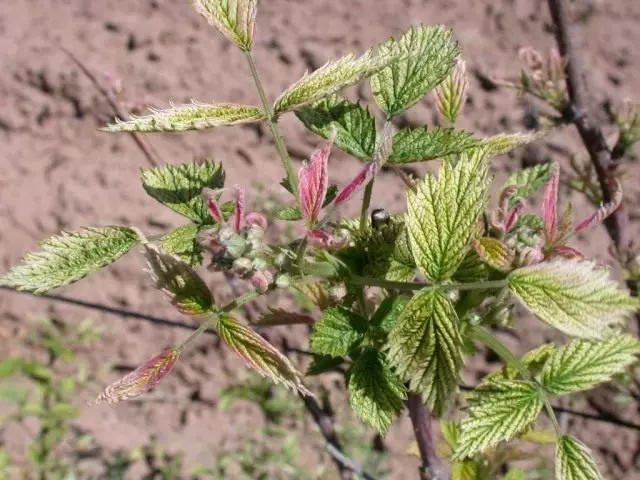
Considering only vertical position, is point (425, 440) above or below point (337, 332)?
below

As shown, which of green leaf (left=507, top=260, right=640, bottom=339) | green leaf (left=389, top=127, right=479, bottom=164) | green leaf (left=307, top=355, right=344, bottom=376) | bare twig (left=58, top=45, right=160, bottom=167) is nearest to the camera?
green leaf (left=507, top=260, right=640, bottom=339)

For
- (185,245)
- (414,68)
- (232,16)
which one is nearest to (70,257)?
(185,245)

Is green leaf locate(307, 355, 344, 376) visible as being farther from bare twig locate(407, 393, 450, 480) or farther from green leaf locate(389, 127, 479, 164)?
green leaf locate(389, 127, 479, 164)

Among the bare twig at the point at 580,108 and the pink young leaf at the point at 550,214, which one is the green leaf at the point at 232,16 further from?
the bare twig at the point at 580,108

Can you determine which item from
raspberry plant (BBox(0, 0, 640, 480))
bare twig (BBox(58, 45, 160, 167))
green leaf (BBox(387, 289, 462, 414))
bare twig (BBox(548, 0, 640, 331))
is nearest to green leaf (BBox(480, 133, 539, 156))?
raspberry plant (BBox(0, 0, 640, 480))

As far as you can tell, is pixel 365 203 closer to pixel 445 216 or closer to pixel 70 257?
pixel 445 216

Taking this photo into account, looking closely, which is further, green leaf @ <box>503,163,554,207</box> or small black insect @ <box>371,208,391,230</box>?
green leaf @ <box>503,163,554,207</box>

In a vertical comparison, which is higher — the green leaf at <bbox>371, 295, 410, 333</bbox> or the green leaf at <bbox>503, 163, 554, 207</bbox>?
the green leaf at <bbox>503, 163, 554, 207</bbox>
